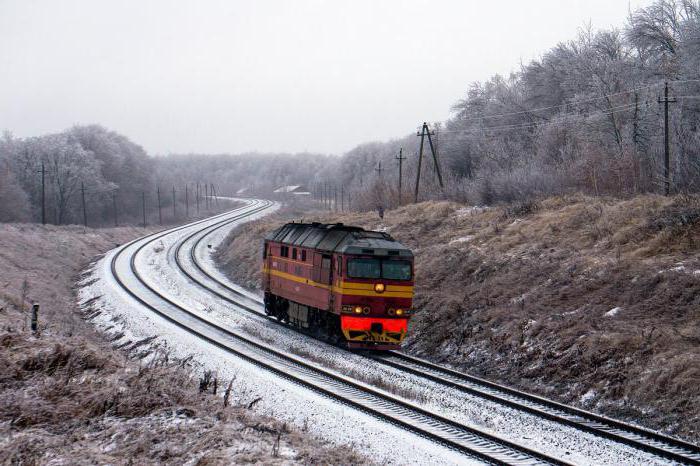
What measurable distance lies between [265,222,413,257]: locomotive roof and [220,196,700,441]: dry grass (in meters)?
3.18

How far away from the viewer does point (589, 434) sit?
12.4 metres

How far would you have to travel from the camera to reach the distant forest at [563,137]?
33.7 meters

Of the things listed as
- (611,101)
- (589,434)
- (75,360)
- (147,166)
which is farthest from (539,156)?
(147,166)

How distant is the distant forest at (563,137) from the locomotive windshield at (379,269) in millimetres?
12097

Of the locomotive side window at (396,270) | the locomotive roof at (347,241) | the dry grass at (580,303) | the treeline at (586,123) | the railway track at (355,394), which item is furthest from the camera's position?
the treeline at (586,123)

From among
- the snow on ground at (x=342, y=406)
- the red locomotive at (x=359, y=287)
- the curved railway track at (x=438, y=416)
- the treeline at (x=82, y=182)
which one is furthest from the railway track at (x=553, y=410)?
the treeline at (x=82, y=182)

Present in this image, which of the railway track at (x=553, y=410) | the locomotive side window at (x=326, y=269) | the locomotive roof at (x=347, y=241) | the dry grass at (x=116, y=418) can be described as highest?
the locomotive roof at (x=347, y=241)

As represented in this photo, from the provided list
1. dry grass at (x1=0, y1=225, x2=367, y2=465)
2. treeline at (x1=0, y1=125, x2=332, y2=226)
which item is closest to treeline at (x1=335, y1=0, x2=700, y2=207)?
dry grass at (x1=0, y1=225, x2=367, y2=465)

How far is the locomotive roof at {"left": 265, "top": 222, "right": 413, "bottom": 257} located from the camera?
67.3 ft

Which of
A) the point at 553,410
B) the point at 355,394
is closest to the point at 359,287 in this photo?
the point at 355,394

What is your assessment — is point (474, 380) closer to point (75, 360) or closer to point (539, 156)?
point (75, 360)

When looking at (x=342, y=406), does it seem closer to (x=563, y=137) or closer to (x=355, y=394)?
(x=355, y=394)

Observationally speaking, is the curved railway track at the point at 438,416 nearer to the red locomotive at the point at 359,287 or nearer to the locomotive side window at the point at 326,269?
the red locomotive at the point at 359,287

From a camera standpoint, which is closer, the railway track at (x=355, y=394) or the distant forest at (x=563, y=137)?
the railway track at (x=355, y=394)
